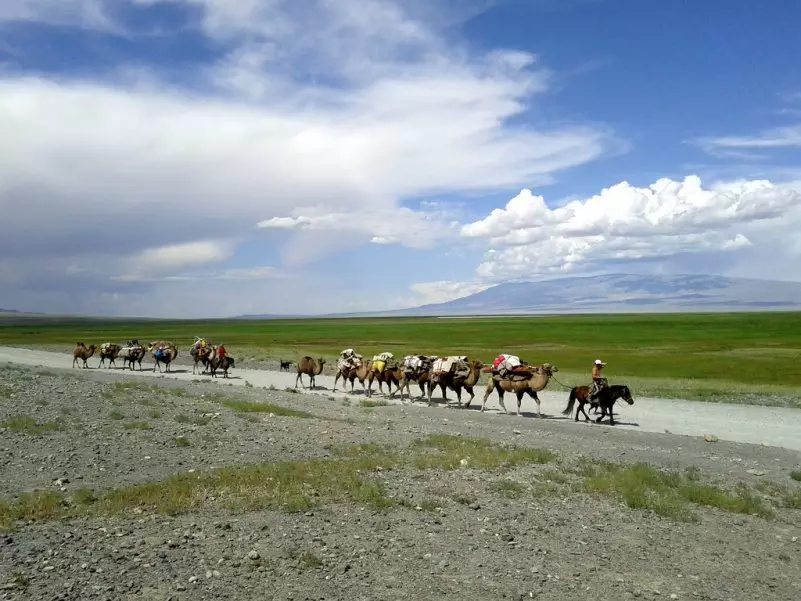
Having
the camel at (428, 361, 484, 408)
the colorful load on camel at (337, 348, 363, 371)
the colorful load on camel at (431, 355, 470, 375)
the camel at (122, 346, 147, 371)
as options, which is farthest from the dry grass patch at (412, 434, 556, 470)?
the camel at (122, 346, 147, 371)

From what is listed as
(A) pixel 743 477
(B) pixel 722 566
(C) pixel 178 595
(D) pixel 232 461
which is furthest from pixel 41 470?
(A) pixel 743 477

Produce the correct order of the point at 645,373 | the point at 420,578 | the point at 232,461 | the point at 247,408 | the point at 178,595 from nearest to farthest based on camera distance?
the point at 178,595 → the point at 420,578 → the point at 232,461 → the point at 247,408 → the point at 645,373

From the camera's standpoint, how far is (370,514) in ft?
37.0

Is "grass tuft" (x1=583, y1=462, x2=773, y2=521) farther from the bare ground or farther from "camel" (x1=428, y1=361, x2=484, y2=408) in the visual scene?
"camel" (x1=428, y1=361, x2=484, y2=408)

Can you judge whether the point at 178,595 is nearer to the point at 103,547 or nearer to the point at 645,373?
the point at 103,547

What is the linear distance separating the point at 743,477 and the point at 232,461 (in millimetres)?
11644

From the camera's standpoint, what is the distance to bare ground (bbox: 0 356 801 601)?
28.1ft

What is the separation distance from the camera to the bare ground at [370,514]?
28.1 ft

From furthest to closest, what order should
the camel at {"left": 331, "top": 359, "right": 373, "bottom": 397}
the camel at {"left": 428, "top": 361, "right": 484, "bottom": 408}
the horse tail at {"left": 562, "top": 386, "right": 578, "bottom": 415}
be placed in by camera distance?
the camel at {"left": 331, "top": 359, "right": 373, "bottom": 397} < the camel at {"left": 428, "top": 361, "right": 484, "bottom": 408} < the horse tail at {"left": 562, "top": 386, "right": 578, "bottom": 415}

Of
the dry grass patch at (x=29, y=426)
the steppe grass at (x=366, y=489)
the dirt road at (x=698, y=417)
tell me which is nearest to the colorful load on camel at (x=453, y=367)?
the dirt road at (x=698, y=417)

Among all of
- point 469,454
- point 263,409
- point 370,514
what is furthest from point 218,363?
point 370,514

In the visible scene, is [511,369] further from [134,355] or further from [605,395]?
[134,355]

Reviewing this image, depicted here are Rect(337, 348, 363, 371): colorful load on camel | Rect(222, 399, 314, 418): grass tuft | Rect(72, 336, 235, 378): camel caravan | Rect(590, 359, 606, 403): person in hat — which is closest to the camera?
Rect(222, 399, 314, 418): grass tuft

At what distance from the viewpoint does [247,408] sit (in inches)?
902
